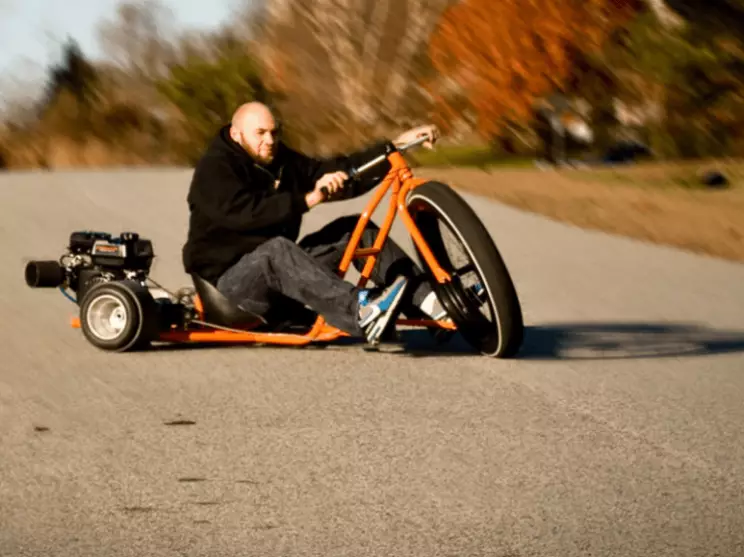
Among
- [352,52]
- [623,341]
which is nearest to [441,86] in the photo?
[352,52]

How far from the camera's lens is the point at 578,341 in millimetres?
9328

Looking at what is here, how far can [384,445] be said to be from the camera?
6.39 m

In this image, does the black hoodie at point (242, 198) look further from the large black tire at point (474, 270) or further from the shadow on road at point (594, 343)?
the shadow on road at point (594, 343)

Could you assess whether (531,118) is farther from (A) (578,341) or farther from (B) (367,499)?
(B) (367,499)

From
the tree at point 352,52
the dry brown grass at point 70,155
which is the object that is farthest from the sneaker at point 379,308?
the tree at point 352,52

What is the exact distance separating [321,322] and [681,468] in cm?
272

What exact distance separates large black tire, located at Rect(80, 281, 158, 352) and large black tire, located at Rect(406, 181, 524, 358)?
4.84 ft

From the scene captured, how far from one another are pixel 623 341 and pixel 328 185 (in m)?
2.35

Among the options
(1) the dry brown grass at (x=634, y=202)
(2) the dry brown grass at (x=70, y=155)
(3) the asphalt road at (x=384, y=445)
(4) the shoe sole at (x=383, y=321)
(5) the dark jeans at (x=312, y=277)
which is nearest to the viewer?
(3) the asphalt road at (x=384, y=445)

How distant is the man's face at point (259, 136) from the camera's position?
835cm

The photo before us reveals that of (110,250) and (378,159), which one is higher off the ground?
(378,159)

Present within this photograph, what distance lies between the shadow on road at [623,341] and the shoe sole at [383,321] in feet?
3.49

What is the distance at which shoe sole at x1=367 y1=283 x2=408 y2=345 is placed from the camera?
7688mm

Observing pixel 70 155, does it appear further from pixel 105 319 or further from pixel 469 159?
pixel 105 319
